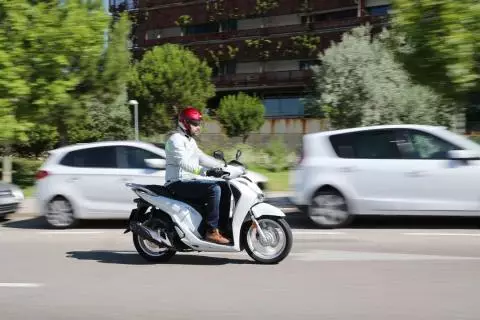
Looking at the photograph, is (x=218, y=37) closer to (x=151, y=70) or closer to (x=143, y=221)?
(x=151, y=70)

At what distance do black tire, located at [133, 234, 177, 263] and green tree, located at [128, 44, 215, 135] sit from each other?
35.9 m

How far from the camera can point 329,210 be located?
10.4 meters

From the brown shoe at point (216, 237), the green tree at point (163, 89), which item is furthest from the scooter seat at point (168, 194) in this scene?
the green tree at point (163, 89)

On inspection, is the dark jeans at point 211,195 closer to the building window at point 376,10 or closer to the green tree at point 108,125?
the green tree at point 108,125

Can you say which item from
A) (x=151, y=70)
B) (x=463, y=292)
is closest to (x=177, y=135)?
(x=463, y=292)

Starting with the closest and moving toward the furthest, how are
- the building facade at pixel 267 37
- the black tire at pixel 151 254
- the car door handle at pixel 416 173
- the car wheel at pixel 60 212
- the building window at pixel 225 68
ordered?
the black tire at pixel 151 254 → the car door handle at pixel 416 173 → the car wheel at pixel 60 212 → the building facade at pixel 267 37 → the building window at pixel 225 68

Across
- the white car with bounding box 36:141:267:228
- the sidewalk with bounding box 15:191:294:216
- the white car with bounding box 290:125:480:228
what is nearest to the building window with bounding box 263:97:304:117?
the sidewalk with bounding box 15:191:294:216

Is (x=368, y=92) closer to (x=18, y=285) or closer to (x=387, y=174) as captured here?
(x=387, y=174)

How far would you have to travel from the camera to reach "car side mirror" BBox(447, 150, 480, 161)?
979 cm

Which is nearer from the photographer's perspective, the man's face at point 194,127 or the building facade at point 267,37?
the man's face at point 194,127

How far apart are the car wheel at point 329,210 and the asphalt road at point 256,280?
0.59m

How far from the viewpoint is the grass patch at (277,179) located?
16.9 m

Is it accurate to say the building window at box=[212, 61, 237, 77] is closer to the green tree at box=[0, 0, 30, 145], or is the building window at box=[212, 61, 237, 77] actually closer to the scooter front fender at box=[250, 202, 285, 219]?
the green tree at box=[0, 0, 30, 145]

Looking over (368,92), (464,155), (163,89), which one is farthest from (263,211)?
(163,89)
